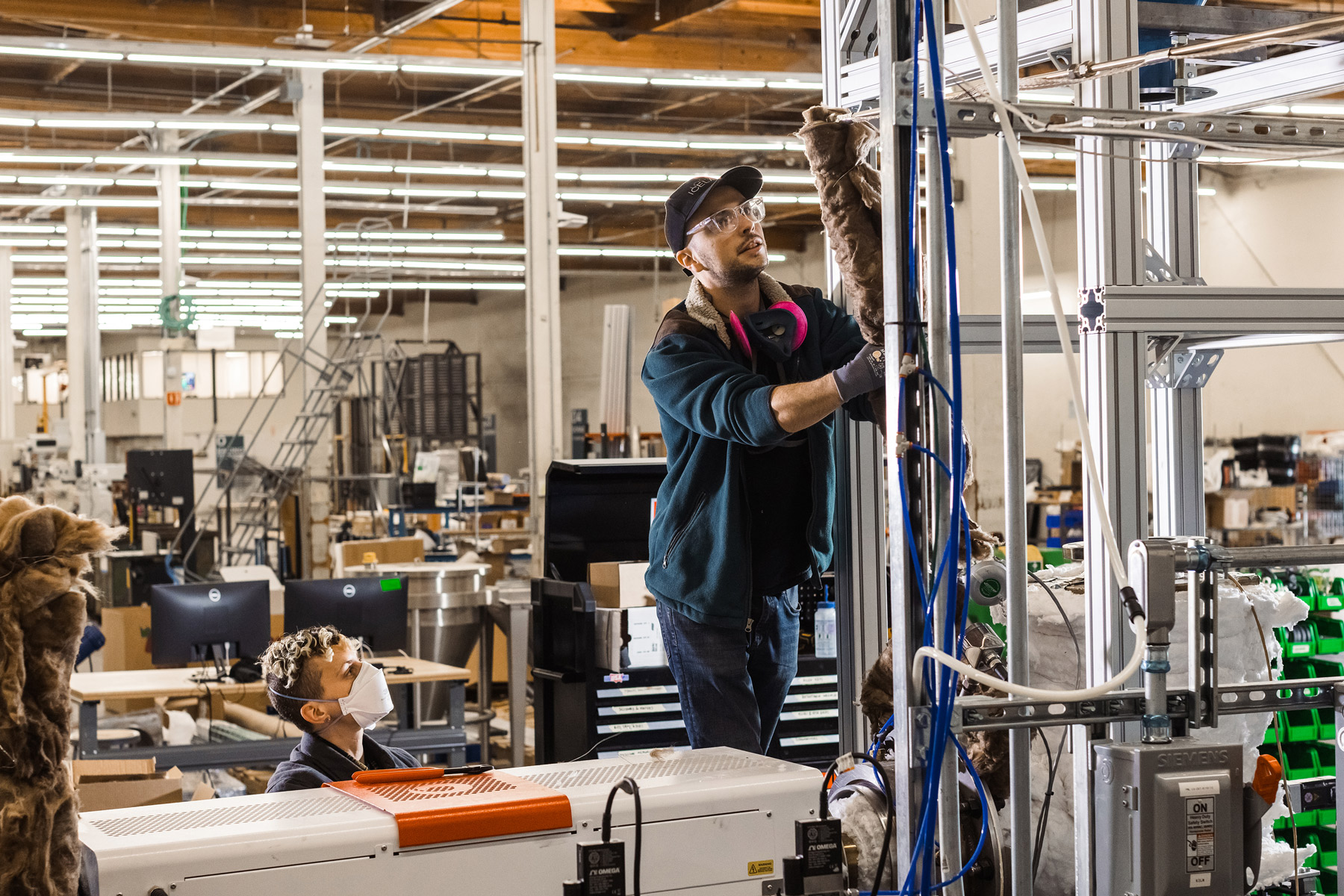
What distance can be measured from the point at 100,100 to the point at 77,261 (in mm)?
3715

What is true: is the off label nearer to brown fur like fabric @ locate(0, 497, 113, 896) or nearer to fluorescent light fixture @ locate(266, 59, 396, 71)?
brown fur like fabric @ locate(0, 497, 113, 896)

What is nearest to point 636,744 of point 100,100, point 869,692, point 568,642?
point 568,642

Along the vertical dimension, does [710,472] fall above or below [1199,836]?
above

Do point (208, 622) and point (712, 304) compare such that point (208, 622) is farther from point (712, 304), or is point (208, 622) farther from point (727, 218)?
point (727, 218)

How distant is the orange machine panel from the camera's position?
1.48 metres

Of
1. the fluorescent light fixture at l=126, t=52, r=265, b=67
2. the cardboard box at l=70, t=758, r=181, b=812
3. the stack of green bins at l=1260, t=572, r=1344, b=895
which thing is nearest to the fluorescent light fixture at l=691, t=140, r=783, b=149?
the fluorescent light fixture at l=126, t=52, r=265, b=67

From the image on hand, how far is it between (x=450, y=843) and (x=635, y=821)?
22cm

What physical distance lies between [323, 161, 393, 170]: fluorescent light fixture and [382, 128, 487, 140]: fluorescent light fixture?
0.73 meters

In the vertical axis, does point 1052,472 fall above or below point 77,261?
below

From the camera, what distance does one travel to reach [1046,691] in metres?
1.68

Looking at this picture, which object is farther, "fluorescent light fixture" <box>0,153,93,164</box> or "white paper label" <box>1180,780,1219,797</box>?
"fluorescent light fixture" <box>0,153,93,164</box>

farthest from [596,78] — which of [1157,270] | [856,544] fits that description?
[1157,270]

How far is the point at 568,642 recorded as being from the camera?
421 centimetres

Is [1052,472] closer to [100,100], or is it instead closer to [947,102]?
[100,100]
